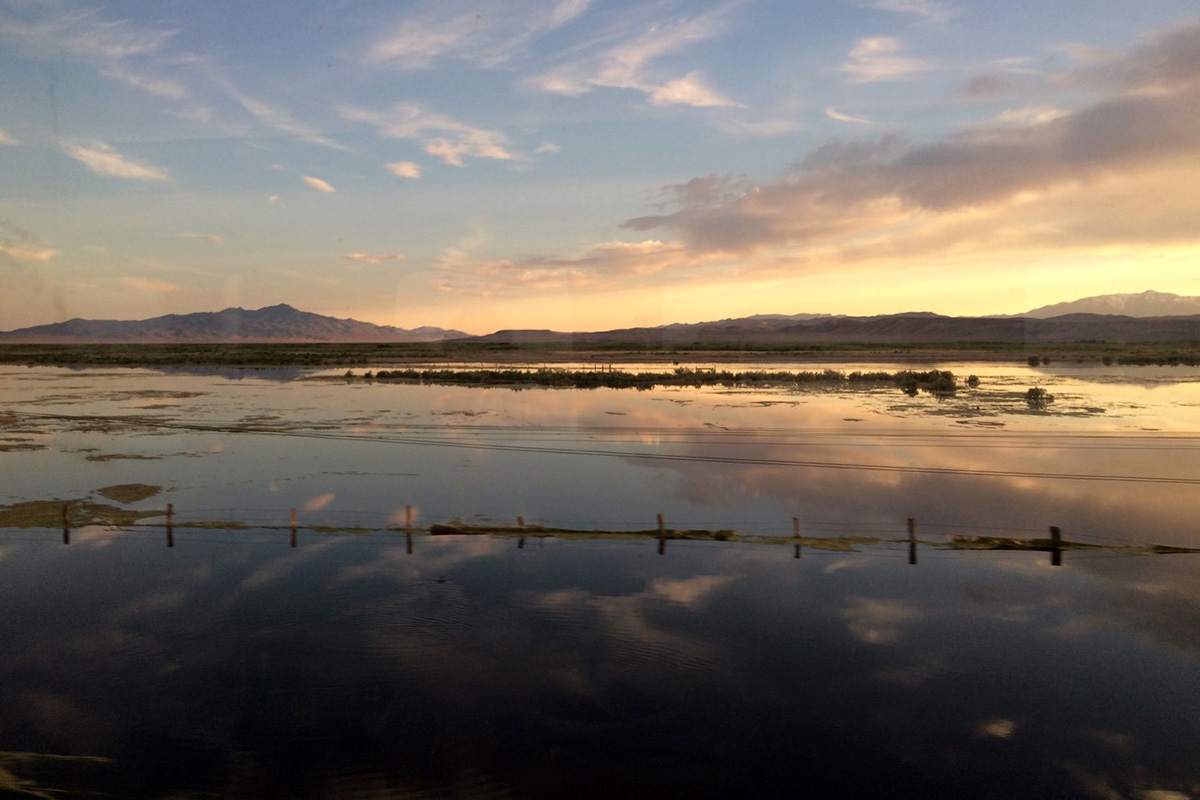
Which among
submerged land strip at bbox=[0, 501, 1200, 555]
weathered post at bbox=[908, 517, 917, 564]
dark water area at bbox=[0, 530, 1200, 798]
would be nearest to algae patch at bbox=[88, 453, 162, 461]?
submerged land strip at bbox=[0, 501, 1200, 555]

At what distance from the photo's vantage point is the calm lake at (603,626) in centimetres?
1192

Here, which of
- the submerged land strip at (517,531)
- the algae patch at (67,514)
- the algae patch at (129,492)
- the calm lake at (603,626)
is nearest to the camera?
the calm lake at (603,626)

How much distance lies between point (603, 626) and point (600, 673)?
2.24 meters

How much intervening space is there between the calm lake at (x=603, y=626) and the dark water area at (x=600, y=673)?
2.9 inches

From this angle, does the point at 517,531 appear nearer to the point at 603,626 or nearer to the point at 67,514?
the point at 603,626

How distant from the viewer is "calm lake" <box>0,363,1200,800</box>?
11922 millimetres

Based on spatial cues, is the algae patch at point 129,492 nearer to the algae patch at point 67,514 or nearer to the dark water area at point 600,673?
the algae patch at point 67,514

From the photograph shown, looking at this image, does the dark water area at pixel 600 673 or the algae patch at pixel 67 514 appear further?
the algae patch at pixel 67 514

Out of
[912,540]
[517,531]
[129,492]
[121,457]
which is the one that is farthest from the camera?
[121,457]

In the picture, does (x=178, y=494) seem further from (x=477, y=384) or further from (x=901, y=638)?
(x=477, y=384)

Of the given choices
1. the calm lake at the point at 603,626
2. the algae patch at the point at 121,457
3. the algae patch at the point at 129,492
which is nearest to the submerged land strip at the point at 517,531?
the calm lake at the point at 603,626

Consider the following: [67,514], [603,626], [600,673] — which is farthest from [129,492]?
[600,673]

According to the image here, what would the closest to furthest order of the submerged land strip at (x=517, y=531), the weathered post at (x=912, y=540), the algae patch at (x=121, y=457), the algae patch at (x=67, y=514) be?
the weathered post at (x=912, y=540)
the submerged land strip at (x=517, y=531)
the algae patch at (x=67, y=514)
the algae patch at (x=121, y=457)

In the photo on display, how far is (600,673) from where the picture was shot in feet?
48.2
